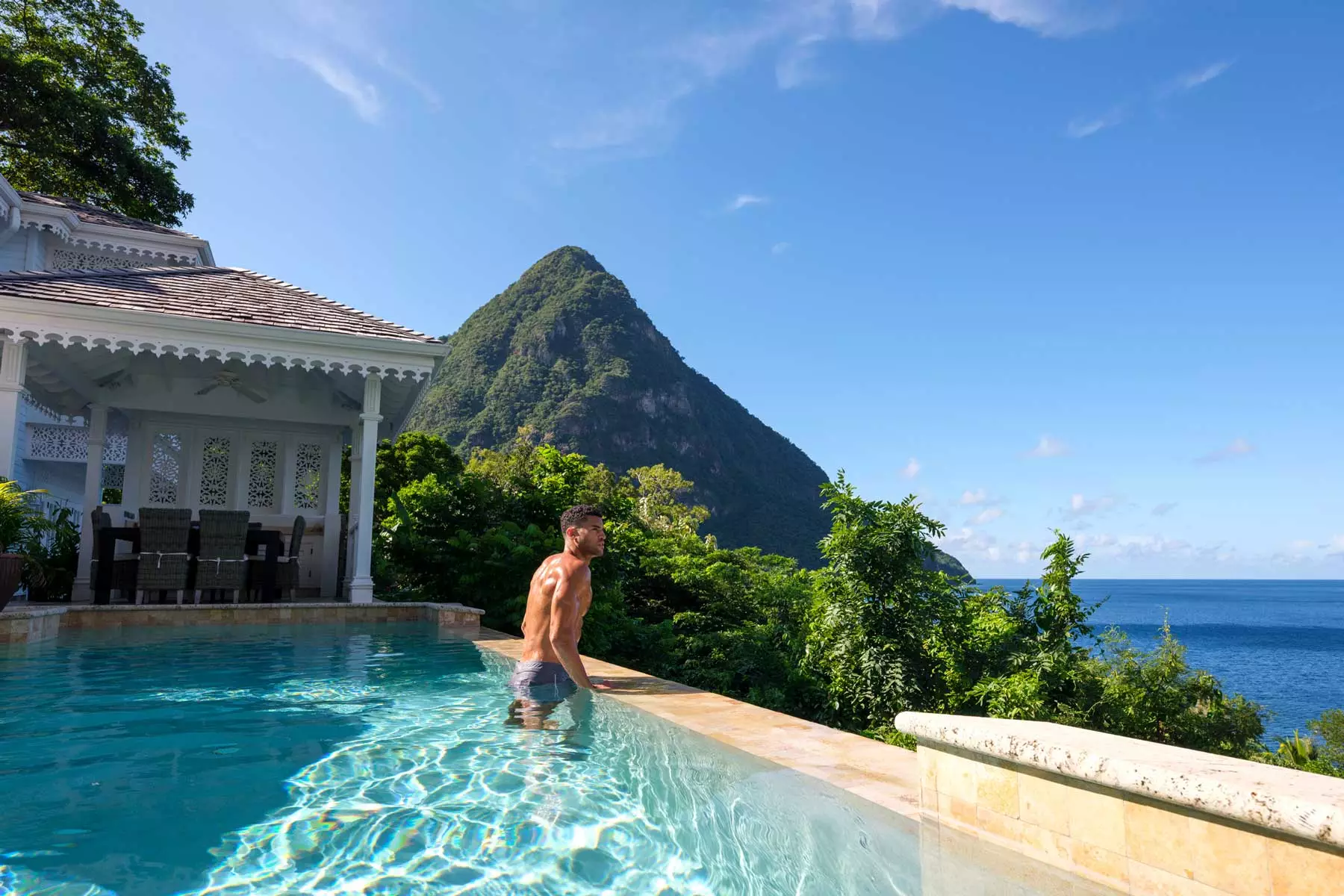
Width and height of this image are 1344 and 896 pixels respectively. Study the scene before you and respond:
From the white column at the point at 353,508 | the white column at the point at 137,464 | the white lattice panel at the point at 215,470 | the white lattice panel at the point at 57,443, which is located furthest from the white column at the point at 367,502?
the white lattice panel at the point at 57,443

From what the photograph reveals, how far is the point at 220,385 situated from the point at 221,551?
3.53 meters

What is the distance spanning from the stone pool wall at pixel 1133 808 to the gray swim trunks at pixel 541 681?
2500 millimetres

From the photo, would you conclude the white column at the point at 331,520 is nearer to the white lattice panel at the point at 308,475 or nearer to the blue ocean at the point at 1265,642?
the white lattice panel at the point at 308,475

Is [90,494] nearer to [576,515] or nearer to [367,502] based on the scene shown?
[367,502]

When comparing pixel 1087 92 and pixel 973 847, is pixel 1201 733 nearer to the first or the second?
pixel 973 847

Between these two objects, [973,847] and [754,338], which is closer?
[973,847]

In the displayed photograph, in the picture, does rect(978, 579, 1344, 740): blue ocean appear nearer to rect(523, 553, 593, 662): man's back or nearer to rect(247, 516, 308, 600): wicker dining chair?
rect(523, 553, 593, 662): man's back

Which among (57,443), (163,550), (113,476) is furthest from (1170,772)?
(113,476)

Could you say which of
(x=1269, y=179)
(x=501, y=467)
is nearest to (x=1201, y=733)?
(x=1269, y=179)

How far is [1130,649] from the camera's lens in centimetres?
2077

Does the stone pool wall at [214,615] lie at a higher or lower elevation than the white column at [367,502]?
lower

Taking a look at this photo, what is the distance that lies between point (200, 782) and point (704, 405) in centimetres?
8207

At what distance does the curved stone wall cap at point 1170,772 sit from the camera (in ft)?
5.74

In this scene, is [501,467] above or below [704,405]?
below
